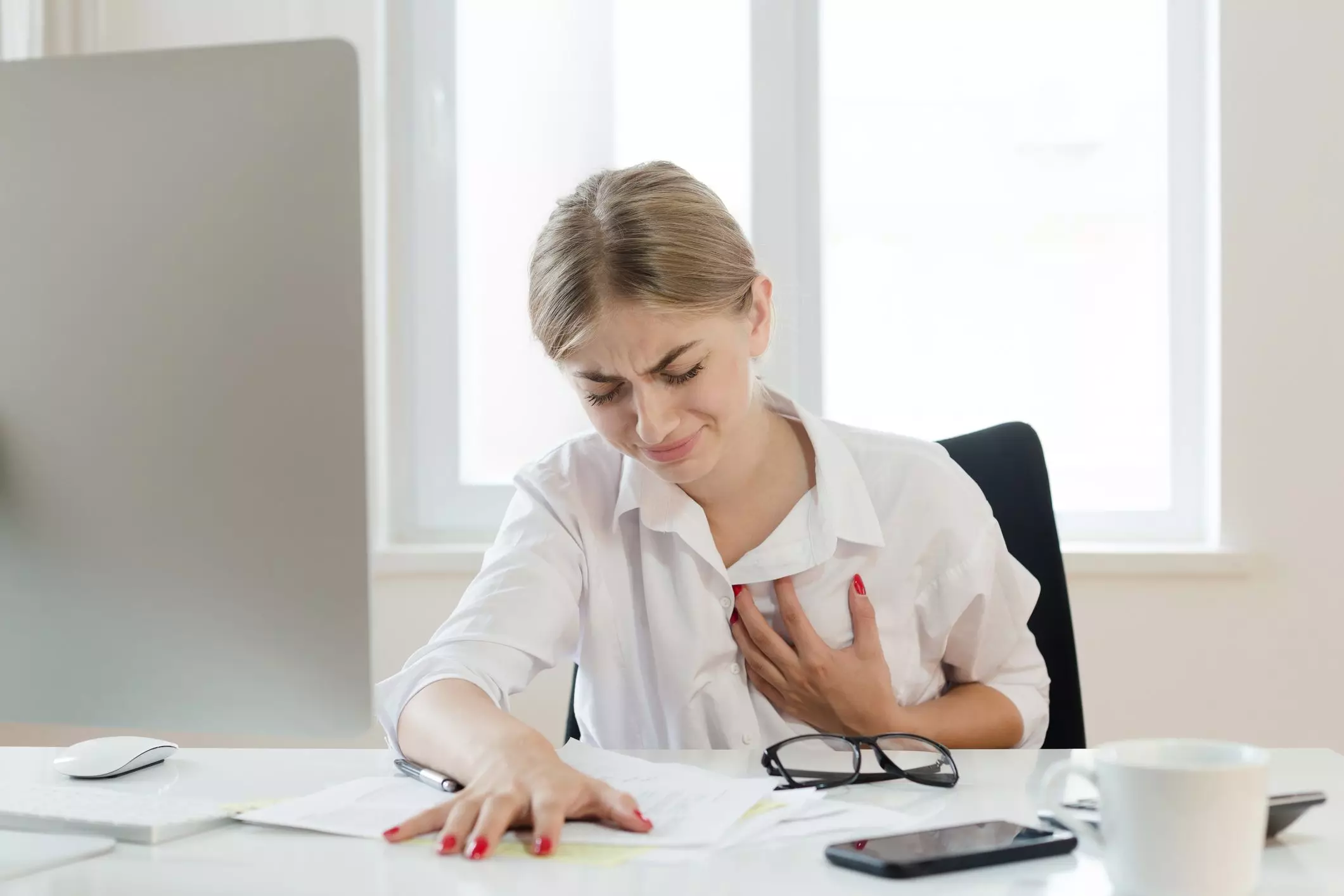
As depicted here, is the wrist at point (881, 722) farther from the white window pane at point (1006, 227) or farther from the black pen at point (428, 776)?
the white window pane at point (1006, 227)

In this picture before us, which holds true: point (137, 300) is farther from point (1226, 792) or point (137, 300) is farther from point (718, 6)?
point (718, 6)

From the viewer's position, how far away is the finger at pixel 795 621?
1211 millimetres

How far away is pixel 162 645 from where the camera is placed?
71 cm

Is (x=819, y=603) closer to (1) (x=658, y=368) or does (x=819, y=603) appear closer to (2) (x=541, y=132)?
(1) (x=658, y=368)

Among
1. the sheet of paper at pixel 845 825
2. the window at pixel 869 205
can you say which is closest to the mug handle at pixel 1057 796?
the sheet of paper at pixel 845 825

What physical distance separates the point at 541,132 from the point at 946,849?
6.55 ft

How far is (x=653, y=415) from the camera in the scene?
3.80 ft

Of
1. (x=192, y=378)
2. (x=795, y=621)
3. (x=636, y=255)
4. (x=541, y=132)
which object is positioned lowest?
(x=795, y=621)

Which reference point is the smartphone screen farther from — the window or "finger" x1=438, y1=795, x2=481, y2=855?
the window

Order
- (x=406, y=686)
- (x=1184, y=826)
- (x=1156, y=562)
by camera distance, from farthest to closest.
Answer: (x=1156, y=562) < (x=406, y=686) < (x=1184, y=826)

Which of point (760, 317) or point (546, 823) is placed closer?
point (546, 823)

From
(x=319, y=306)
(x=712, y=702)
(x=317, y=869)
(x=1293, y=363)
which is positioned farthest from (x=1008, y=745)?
(x=1293, y=363)

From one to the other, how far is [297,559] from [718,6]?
2.01 metres

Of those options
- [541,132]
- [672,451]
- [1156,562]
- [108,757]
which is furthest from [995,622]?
[541,132]
